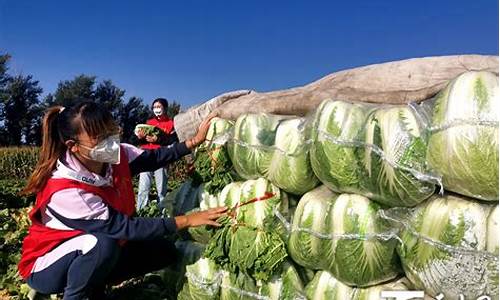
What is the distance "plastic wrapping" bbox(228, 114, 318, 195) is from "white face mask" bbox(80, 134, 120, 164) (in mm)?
685

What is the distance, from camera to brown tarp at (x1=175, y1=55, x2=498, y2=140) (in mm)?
2934

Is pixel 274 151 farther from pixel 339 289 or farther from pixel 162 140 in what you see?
pixel 162 140

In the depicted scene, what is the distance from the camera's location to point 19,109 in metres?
55.8

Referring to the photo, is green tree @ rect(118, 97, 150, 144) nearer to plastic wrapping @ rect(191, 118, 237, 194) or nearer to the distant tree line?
the distant tree line

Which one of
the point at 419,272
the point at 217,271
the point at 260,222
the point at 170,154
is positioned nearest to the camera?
the point at 419,272

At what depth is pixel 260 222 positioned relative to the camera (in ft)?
10.4

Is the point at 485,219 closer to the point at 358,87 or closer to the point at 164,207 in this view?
the point at 358,87

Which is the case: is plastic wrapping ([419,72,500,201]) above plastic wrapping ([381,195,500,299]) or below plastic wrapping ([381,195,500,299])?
above

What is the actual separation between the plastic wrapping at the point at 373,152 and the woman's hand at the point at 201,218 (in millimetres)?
728

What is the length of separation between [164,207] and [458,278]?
2.30m

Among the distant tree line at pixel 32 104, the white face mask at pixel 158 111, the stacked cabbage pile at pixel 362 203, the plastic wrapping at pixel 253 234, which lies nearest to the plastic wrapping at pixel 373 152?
the stacked cabbage pile at pixel 362 203

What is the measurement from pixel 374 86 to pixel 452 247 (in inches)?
44.8

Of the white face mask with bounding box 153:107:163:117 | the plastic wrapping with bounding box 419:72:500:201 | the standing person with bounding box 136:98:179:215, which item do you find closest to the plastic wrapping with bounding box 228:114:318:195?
the plastic wrapping with bounding box 419:72:500:201

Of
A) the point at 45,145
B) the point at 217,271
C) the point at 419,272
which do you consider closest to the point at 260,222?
the point at 217,271
